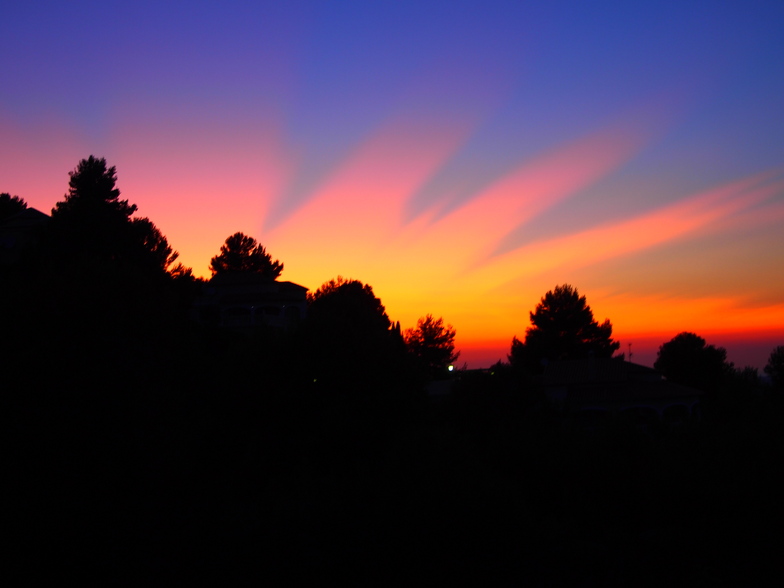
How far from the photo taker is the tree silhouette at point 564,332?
69.8 m

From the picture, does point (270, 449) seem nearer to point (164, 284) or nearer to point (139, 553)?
point (139, 553)

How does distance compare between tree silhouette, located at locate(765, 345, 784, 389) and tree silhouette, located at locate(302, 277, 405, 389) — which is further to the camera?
tree silhouette, located at locate(765, 345, 784, 389)

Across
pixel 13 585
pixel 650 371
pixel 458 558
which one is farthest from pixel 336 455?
pixel 650 371

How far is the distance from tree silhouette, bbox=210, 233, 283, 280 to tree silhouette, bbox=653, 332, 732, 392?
4265 centimetres

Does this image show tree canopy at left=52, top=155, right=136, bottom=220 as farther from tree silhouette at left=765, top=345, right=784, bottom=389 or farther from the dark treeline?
tree silhouette at left=765, top=345, right=784, bottom=389

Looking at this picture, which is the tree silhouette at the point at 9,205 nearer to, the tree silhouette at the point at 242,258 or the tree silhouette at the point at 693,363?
the tree silhouette at the point at 242,258

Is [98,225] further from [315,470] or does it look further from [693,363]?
[693,363]

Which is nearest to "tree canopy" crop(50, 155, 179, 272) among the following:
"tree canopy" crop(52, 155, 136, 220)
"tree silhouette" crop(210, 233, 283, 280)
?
"tree canopy" crop(52, 155, 136, 220)

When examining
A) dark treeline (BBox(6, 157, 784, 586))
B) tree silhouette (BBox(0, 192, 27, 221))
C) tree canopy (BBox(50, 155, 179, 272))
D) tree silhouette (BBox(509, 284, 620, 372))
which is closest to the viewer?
dark treeline (BBox(6, 157, 784, 586))

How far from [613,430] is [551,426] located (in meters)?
3.61

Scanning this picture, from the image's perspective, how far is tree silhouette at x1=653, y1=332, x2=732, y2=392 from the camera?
59.3m

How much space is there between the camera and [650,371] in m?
46.9

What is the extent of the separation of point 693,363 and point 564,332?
1416 cm

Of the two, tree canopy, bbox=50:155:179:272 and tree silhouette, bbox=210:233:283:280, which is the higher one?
tree silhouette, bbox=210:233:283:280
